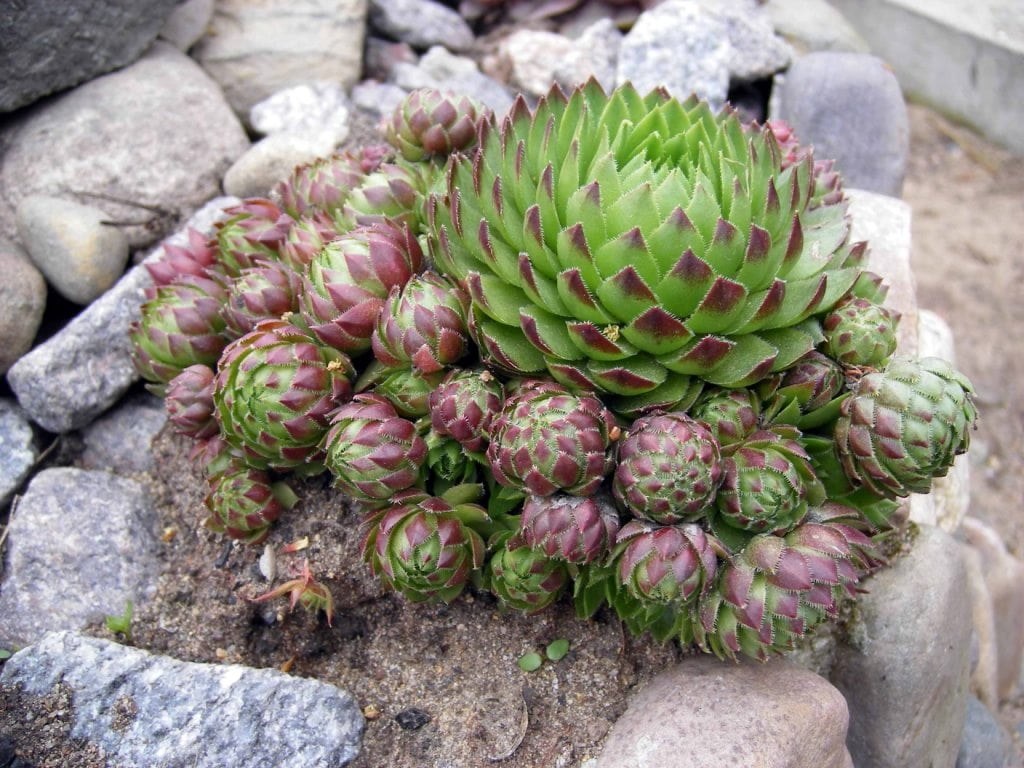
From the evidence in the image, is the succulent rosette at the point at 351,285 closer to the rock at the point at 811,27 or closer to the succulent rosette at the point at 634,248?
the succulent rosette at the point at 634,248

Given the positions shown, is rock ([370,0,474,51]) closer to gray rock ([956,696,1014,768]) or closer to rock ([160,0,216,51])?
rock ([160,0,216,51])

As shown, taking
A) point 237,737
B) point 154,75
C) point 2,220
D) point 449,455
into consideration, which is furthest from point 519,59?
point 237,737

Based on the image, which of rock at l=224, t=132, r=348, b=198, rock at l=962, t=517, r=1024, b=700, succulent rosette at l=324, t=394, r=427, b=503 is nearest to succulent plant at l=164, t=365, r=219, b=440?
succulent rosette at l=324, t=394, r=427, b=503

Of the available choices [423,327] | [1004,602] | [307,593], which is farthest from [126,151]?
[1004,602]

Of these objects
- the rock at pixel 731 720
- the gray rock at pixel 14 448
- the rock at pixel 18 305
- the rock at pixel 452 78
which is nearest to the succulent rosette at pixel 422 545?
the rock at pixel 731 720

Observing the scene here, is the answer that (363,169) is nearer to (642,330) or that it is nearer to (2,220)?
(642,330)

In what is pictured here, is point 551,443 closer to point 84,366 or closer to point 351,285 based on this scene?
point 351,285
